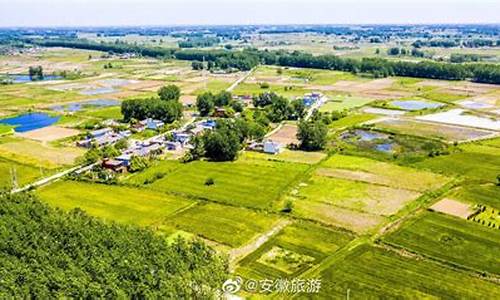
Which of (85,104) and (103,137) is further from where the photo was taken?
(85,104)

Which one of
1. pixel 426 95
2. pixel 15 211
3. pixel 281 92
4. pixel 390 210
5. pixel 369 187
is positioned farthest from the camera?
pixel 281 92

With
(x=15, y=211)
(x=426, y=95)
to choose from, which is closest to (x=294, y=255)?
(x=15, y=211)

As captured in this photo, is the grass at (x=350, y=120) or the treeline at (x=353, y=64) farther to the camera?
the treeline at (x=353, y=64)

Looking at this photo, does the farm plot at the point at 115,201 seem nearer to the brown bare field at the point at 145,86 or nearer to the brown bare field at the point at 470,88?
the brown bare field at the point at 145,86

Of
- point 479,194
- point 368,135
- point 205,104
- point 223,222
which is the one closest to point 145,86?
point 205,104

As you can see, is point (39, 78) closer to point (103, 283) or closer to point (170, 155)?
point (170, 155)

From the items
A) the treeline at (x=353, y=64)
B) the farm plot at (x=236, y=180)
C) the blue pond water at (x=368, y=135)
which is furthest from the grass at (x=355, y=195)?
the treeline at (x=353, y=64)

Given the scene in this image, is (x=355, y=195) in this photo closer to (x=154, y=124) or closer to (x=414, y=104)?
(x=154, y=124)
